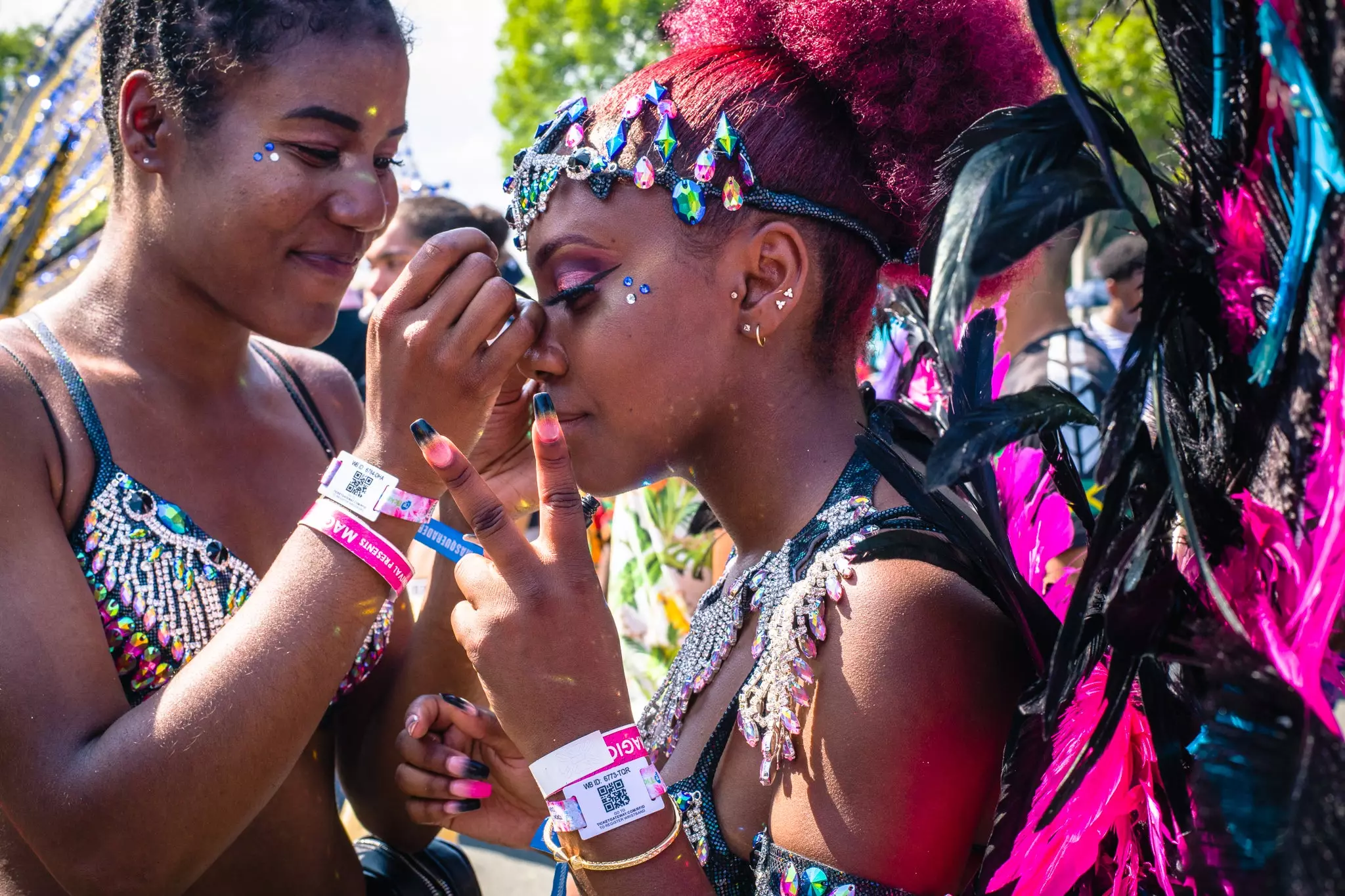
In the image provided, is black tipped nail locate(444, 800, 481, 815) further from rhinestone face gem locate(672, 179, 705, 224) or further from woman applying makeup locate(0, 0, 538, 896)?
rhinestone face gem locate(672, 179, 705, 224)

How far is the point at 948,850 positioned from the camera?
1302mm

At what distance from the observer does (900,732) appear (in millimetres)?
1246

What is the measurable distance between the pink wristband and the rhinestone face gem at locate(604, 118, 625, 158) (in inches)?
27.4

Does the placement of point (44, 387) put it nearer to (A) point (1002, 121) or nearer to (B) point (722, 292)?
(B) point (722, 292)

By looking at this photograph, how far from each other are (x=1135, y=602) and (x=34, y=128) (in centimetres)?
468

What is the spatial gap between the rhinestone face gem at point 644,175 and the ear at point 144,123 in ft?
2.89

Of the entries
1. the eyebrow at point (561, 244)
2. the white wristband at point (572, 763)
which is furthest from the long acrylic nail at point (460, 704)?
the eyebrow at point (561, 244)

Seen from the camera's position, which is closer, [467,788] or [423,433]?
[423,433]

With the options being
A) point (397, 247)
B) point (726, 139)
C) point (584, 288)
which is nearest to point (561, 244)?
point (584, 288)

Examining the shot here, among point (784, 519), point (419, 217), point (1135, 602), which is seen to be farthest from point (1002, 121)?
point (419, 217)

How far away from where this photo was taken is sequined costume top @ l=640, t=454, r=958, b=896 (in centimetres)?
126

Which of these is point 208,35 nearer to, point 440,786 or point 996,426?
point 440,786

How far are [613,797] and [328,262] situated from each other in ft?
3.79

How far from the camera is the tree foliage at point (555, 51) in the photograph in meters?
18.0
